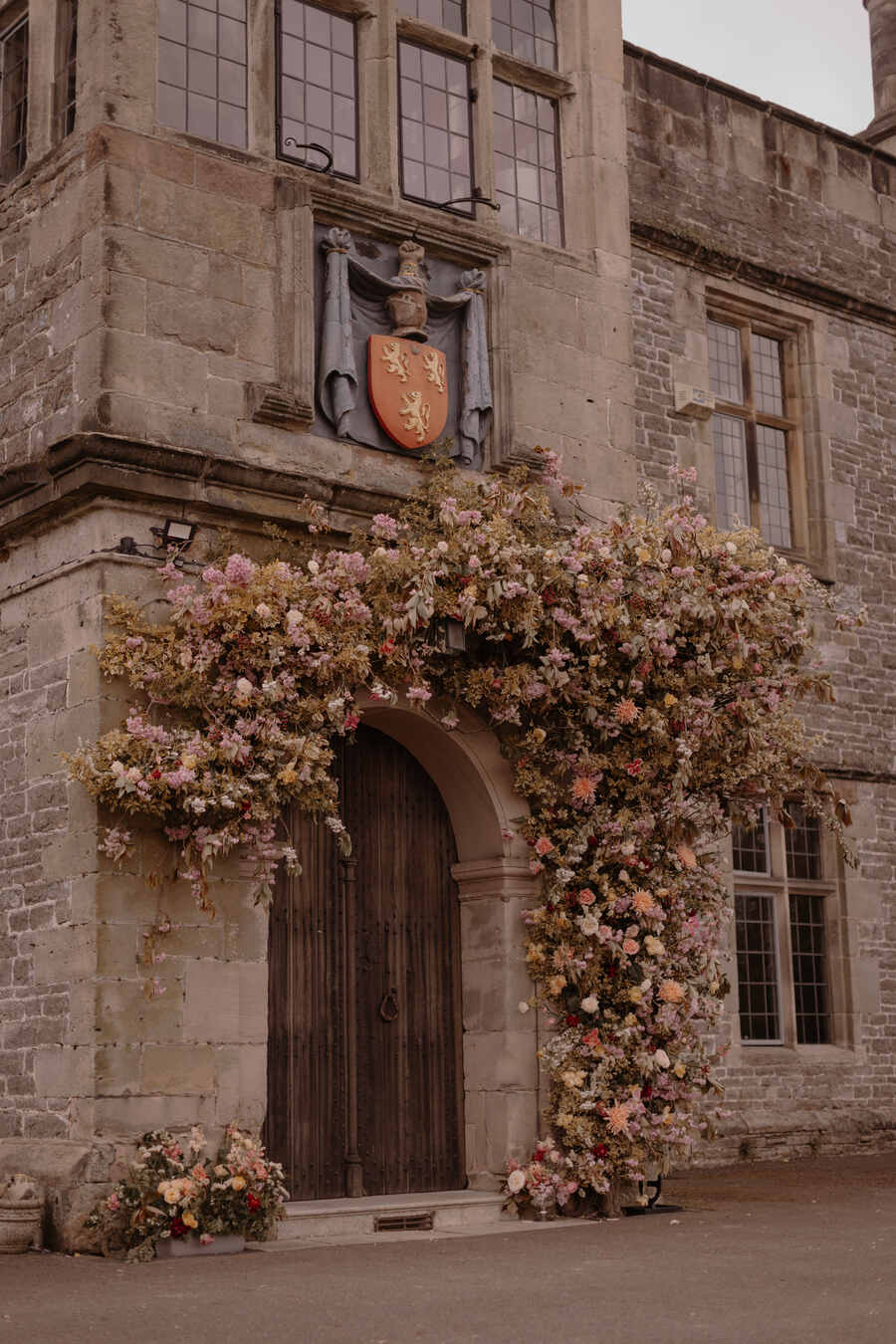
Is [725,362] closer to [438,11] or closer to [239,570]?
[438,11]

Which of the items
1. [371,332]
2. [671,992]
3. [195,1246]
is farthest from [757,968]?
[195,1246]

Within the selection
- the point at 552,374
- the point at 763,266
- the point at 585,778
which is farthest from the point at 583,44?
the point at 585,778

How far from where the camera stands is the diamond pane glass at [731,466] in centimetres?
1427

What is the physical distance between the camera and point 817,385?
583 inches

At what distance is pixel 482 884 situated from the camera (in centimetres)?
1003

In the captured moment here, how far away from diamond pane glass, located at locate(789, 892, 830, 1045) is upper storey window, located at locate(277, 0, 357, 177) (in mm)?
6984

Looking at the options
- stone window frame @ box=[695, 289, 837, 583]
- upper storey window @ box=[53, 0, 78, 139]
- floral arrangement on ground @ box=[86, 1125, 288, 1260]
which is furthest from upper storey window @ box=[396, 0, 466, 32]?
floral arrangement on ground @ box=[86, 1125, 288, 1260]

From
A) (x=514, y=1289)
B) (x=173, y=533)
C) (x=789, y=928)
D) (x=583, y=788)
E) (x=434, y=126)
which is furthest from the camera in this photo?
(x=789, y=928)

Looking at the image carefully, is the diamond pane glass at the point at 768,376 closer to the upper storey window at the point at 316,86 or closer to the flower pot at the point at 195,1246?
the upper storey window at the point at 316,86

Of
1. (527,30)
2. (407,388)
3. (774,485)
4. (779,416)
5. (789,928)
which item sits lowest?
(789,928)

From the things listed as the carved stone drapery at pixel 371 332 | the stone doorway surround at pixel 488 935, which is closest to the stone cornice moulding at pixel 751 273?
the carved stone drapery at pixel 371 332

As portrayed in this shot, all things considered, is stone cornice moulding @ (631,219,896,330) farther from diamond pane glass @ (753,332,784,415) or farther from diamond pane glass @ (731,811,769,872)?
diamond pane glass @ (731,811,769,872)

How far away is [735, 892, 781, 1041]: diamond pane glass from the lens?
13.3 meters

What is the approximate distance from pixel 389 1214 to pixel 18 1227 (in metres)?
1.98
